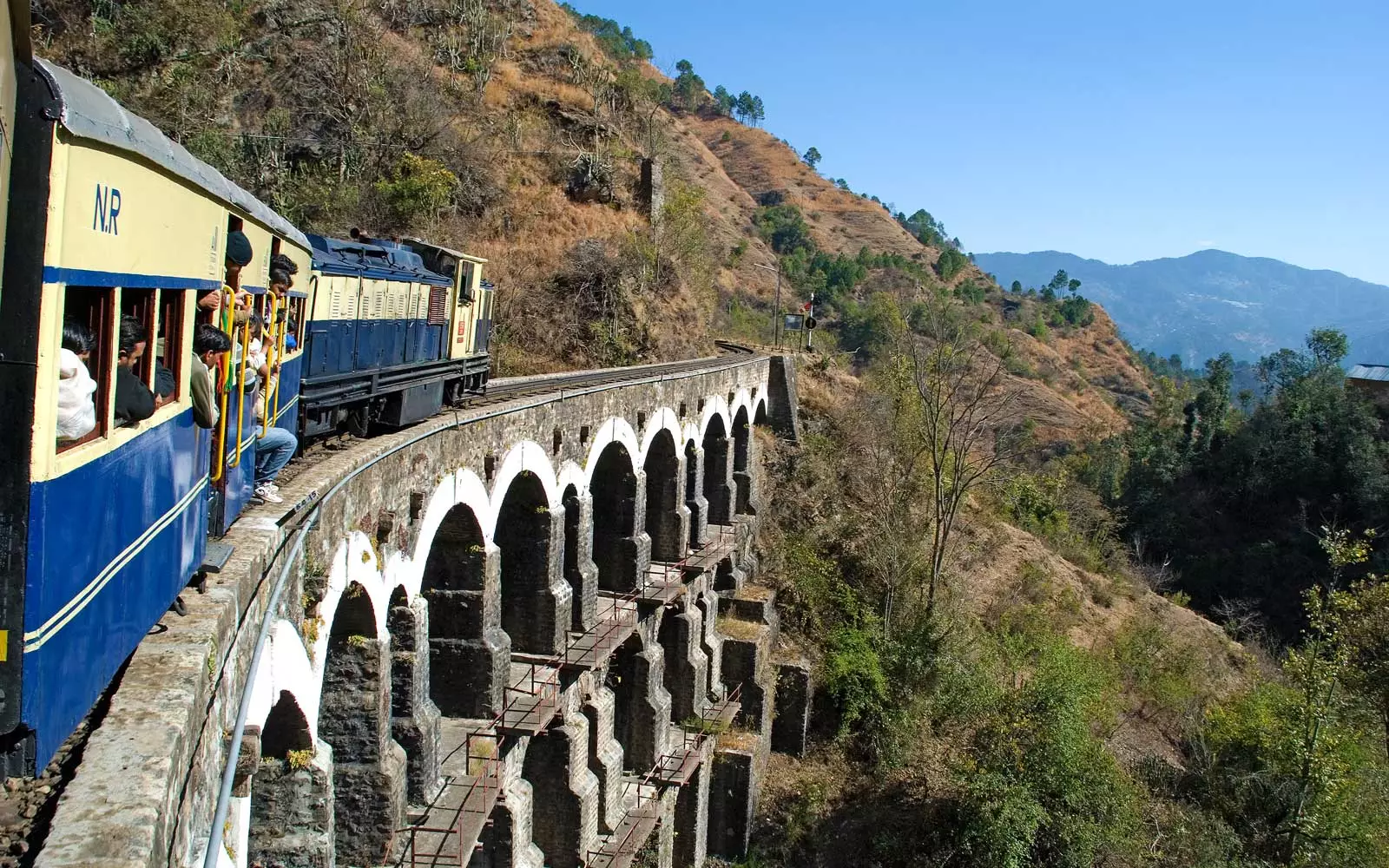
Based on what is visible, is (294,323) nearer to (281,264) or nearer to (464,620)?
(281,264)

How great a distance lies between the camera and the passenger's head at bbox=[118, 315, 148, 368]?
3846 millimetres

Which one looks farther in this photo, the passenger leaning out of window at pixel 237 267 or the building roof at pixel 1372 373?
the building roof at pixel 1372 373

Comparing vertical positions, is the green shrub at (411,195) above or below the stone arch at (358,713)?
above

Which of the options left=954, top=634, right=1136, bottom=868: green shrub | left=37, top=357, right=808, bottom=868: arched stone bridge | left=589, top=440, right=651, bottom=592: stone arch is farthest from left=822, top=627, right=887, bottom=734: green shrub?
left=589, top=440, right=651, bottom=592: stone arch

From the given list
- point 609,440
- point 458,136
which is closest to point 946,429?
point 609,440

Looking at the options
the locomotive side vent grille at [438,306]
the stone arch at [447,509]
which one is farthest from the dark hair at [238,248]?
the locomotive side vent grille at [438,306]

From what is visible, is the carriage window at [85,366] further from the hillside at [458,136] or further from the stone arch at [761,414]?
the stone arch at [761,414]

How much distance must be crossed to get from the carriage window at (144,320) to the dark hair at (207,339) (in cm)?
89

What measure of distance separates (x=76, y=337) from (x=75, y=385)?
0.64ft

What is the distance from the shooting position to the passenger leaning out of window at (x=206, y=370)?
491cm

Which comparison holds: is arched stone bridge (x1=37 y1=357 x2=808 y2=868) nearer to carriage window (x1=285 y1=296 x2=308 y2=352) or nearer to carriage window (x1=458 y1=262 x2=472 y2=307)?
carriage window (x1=285 y1=296 x2=308 y2=352)

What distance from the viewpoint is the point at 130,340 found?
3.88 m

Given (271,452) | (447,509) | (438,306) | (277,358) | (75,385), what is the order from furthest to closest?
(438,306)
(447,509)
(277,358)
(271,452)
(75,385)

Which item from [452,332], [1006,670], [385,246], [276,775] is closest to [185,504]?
[276,775]
